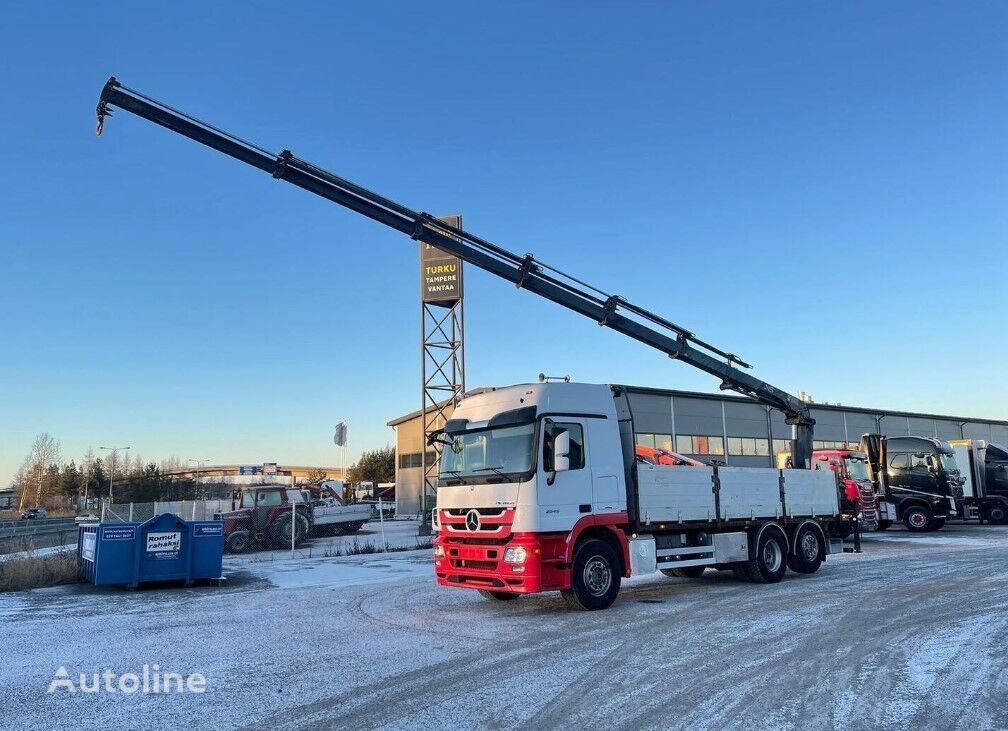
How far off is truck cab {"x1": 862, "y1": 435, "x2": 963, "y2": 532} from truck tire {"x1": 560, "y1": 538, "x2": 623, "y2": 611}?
19.6 meters

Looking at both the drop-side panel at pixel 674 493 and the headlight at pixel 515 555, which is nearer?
the headlight at pixel 515 555

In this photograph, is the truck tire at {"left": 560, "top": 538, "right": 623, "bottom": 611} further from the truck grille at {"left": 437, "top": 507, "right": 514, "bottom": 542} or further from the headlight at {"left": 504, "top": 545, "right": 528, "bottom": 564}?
the truck grille at {"left": 437, "top": 507, "right": 514, "bottom": 542}

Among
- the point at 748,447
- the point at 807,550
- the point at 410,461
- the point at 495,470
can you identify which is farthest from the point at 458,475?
the point at 410,461

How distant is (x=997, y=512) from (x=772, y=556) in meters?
22.4

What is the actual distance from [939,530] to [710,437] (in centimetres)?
1642

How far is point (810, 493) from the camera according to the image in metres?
14.4

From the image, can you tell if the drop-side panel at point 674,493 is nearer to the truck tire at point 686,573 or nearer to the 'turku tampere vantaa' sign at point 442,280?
the truck tire at point 686,573

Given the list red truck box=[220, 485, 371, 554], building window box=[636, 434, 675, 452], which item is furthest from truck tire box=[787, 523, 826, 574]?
building window box=[636, 434, 675, 452]

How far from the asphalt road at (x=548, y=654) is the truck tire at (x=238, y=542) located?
8.78m

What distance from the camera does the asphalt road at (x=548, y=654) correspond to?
17.6 ft

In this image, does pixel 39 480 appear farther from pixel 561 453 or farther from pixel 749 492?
pixel 561 453

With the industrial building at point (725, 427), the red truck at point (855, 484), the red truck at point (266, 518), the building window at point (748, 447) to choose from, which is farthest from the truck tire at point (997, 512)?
the red truck at point (266, 518)

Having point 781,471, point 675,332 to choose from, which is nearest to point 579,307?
point 675,332

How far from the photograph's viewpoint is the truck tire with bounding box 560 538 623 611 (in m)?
9.80
